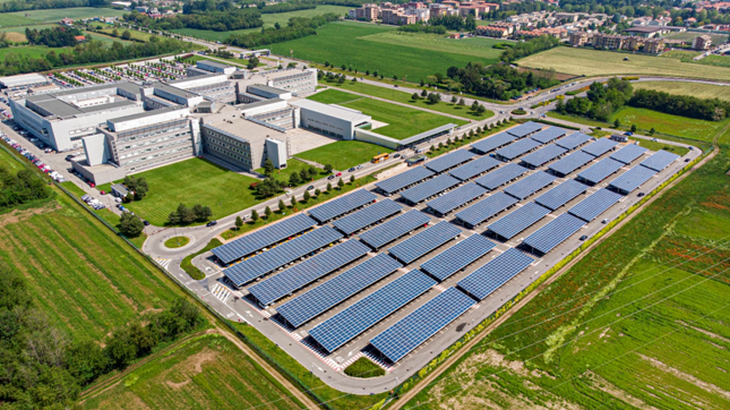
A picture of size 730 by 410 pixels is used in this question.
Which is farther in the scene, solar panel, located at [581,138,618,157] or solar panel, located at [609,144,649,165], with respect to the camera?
solar panel, located at [581,138,618,157]

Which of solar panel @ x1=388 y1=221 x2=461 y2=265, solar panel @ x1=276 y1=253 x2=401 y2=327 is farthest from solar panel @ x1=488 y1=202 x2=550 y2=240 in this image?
solar panel @ x1=276 y1=253 x2=401 y2=327

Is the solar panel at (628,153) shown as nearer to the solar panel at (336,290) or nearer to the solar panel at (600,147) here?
the solar panel at (600,147)

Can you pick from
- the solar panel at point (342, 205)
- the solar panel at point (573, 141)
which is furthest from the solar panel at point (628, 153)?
the solar panel at point (342, 205)

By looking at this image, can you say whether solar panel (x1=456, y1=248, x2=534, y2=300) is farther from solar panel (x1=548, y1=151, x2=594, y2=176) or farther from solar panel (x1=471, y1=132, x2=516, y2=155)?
solar panel (x1=471, y1=132, x2=516, y2=155)

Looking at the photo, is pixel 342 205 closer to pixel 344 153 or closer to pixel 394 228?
pixel 394 228

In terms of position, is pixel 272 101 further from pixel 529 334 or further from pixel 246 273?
pixel 529 334

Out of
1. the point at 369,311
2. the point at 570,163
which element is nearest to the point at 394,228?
the point at 369,311
